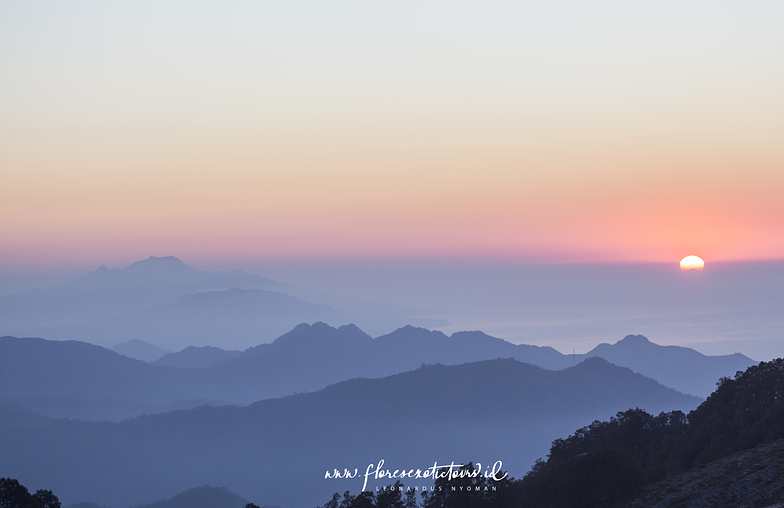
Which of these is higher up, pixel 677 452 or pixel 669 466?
pixel 677 452

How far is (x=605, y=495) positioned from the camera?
6388 centimetres

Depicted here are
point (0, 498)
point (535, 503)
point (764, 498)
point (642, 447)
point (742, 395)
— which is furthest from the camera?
point (642, 447)

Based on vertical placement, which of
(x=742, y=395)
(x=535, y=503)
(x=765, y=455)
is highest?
(x=742, y=395)

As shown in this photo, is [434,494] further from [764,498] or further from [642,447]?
[642,447]

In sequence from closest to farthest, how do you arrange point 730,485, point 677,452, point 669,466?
point 730,485, point 669,466, point 677,452

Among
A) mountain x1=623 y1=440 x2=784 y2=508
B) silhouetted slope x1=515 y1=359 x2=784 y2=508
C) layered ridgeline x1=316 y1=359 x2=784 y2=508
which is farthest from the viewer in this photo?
silhouetted slope x1=515 y1=359 x2=784 y2=508

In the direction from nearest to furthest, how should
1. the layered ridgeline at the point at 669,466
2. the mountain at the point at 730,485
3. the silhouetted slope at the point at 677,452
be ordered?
1. the mountain at the point at 730,485
2. the layered ridgeline at the point at 669,466
3. the silhouetted slope at the point at 677,452

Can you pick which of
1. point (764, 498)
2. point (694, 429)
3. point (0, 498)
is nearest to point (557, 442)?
point (694, 429)

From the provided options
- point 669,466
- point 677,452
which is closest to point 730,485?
point 669,466

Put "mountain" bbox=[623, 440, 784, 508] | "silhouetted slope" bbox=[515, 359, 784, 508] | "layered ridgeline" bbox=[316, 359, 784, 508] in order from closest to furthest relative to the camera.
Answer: "mountain" bbox=[623, 440, 784, 508] < "layered ridgeline" bbox=[316, 359, 784, 508] < "silhouetted slope" bbox=[515, 359, 784, 508]

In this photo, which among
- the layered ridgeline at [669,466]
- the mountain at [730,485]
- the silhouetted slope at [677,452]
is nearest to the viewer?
the mountain at [730,485]

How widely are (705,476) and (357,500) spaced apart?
31811 mm

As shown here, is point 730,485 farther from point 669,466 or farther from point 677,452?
point 677,452

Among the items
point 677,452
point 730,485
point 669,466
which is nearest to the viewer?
point 730,485
